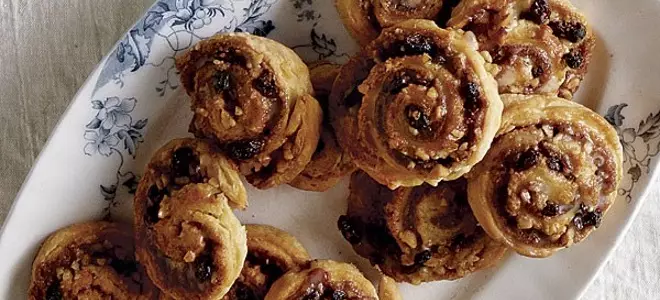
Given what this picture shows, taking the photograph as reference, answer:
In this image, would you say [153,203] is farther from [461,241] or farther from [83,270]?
[461,241]

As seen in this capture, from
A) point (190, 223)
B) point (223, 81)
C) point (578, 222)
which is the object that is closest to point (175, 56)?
point (223, 81)

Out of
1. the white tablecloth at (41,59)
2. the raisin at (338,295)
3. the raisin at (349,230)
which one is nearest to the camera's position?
the raisin at (338,295)

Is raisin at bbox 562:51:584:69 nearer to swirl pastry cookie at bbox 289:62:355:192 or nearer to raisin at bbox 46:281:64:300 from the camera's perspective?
swirl pastry cookie at bbox 289:62:355:192

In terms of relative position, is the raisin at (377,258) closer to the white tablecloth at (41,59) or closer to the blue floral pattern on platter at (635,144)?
the blue floral pattern on platter at (635,144)

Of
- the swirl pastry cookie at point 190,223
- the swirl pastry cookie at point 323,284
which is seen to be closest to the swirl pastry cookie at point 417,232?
the swirl pastry cookie at point 323,284

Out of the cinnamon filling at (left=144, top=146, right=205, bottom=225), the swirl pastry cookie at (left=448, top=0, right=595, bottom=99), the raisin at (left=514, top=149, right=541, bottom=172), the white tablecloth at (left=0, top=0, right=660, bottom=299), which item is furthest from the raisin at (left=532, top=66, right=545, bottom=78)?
the white tablecloth at (left=0, top=0, right=660, bottom=299)

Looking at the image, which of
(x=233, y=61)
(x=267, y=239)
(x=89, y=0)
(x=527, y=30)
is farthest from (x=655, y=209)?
(x=89, y=0)
